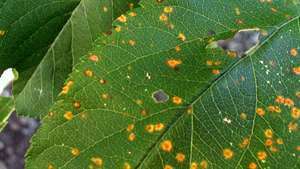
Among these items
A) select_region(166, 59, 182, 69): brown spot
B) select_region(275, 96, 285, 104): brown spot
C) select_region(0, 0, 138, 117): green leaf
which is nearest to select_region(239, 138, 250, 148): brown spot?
select_region(275, 96, 285, 104): brown spot

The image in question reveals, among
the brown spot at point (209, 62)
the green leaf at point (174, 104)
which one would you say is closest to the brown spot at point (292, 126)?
the green leaf at point (174, 104)

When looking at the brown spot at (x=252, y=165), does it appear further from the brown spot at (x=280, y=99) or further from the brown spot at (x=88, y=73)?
the brown spot at (x=88, y=73)

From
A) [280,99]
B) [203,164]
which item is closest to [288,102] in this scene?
[280,99]

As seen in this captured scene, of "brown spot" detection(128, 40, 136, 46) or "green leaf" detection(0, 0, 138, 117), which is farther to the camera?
"green leaf" detection(0, 0, 138, 117)

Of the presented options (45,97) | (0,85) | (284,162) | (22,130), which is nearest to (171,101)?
(284,162)

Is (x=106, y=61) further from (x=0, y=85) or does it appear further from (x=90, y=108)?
(x=0, y=85)

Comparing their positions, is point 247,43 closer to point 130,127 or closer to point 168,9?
point 168,9

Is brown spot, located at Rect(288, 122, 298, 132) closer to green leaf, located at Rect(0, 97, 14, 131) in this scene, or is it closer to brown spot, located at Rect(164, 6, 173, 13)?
brown spot, located at Rect(164, 6, 173, 13)
